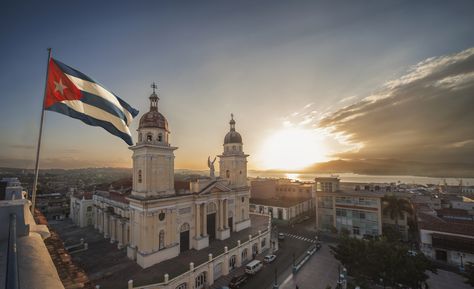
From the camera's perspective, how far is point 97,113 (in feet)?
35.9

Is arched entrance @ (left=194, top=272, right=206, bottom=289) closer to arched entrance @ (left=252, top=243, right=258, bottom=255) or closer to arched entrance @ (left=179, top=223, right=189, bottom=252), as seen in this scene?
arched entrance @ (left=179, top=223, right=189, bottom=252)

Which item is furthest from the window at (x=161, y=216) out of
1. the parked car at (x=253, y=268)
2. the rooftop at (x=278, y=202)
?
the rooftop at (x=278, y=202)

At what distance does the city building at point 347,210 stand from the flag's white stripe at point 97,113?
3721cm

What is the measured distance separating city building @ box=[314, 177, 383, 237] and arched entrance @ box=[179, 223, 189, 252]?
25.8 m

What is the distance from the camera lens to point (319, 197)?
40.7 m

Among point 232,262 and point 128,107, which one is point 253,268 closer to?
point 232,262

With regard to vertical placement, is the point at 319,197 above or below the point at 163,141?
below

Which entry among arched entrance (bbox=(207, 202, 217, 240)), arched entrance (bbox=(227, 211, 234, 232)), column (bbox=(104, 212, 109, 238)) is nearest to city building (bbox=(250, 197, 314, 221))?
arched entrance (bbox=(227, 211, 234, 232))

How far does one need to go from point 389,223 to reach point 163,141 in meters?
38.2

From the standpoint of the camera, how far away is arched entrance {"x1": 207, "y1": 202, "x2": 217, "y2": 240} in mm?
29922

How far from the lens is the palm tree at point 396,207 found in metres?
33.2

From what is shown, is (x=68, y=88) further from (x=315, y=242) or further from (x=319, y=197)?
(x=319, y=197)

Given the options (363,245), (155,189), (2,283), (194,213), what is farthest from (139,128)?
(363,245)

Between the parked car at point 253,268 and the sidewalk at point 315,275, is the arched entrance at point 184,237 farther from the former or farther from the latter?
the sidewalk at point 315,275
